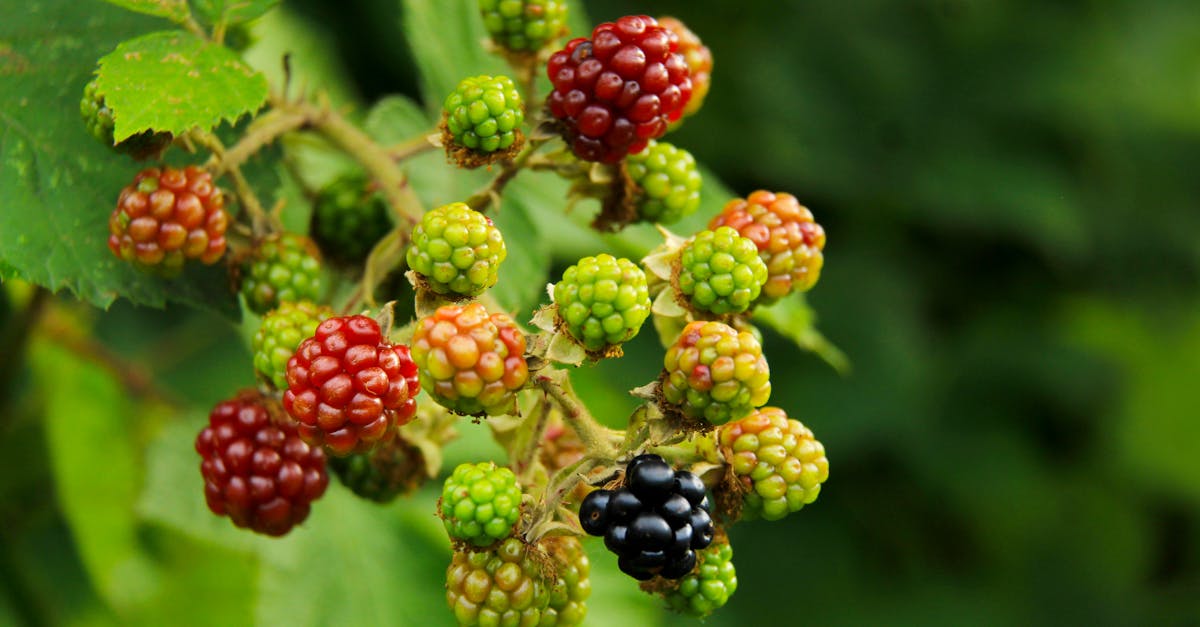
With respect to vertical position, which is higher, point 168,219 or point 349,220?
point 168,219

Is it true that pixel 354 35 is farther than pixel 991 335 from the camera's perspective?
No

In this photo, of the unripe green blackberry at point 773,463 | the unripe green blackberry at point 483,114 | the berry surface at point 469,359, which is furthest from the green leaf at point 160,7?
the unripe green blackberry at point 773,463

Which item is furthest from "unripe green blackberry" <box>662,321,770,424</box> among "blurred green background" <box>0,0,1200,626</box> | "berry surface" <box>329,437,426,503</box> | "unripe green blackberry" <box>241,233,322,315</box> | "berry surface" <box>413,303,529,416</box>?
"blurred green background" <box>0,0,1200,626</box>

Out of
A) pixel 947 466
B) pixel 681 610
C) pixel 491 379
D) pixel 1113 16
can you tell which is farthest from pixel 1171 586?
pixel 491 379

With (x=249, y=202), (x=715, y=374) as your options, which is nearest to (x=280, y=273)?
(x=249, y=202)

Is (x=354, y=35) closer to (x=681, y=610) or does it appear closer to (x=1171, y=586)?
(x=681, y=610)

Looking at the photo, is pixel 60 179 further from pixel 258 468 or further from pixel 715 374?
pixel 715 374
